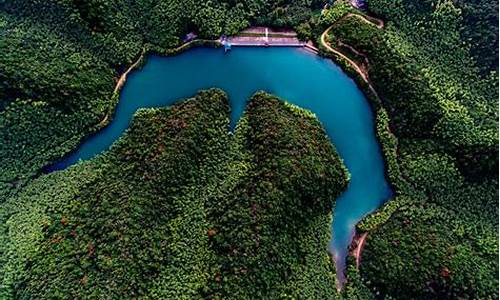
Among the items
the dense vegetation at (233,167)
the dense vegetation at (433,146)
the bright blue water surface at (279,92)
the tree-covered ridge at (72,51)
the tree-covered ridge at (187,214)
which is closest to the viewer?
the tree-covered ridge at (187,214)

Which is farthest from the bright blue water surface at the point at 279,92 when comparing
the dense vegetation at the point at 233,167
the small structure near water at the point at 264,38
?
the dense vegetation at the point at 233,167

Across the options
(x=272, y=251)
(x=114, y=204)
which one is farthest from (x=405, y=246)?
(x=114, y=204)

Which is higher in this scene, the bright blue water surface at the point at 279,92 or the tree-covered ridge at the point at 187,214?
the bright blue water surface at the point at 279,92

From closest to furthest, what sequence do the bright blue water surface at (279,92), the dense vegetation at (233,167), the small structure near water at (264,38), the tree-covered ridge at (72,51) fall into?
1. the dense vegetation at (233,167)
2. the tree-covered ridge at (72,51)
3. the bright blue water surface at (279,92)
4. the small structure near water at (264,38)

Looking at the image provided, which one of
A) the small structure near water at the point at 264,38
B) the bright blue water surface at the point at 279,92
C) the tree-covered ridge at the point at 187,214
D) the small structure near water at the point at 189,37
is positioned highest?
the small structure near water at the point at 264,38

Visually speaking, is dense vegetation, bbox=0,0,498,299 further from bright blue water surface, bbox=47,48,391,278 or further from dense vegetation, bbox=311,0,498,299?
bright blue water surface, bbox=47,48,391,278

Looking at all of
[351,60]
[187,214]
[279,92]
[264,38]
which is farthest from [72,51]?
[351,60]

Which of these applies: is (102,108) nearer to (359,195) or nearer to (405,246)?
(359,195)

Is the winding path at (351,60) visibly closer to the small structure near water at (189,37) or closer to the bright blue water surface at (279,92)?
the bright blue water surface at (279,92)
